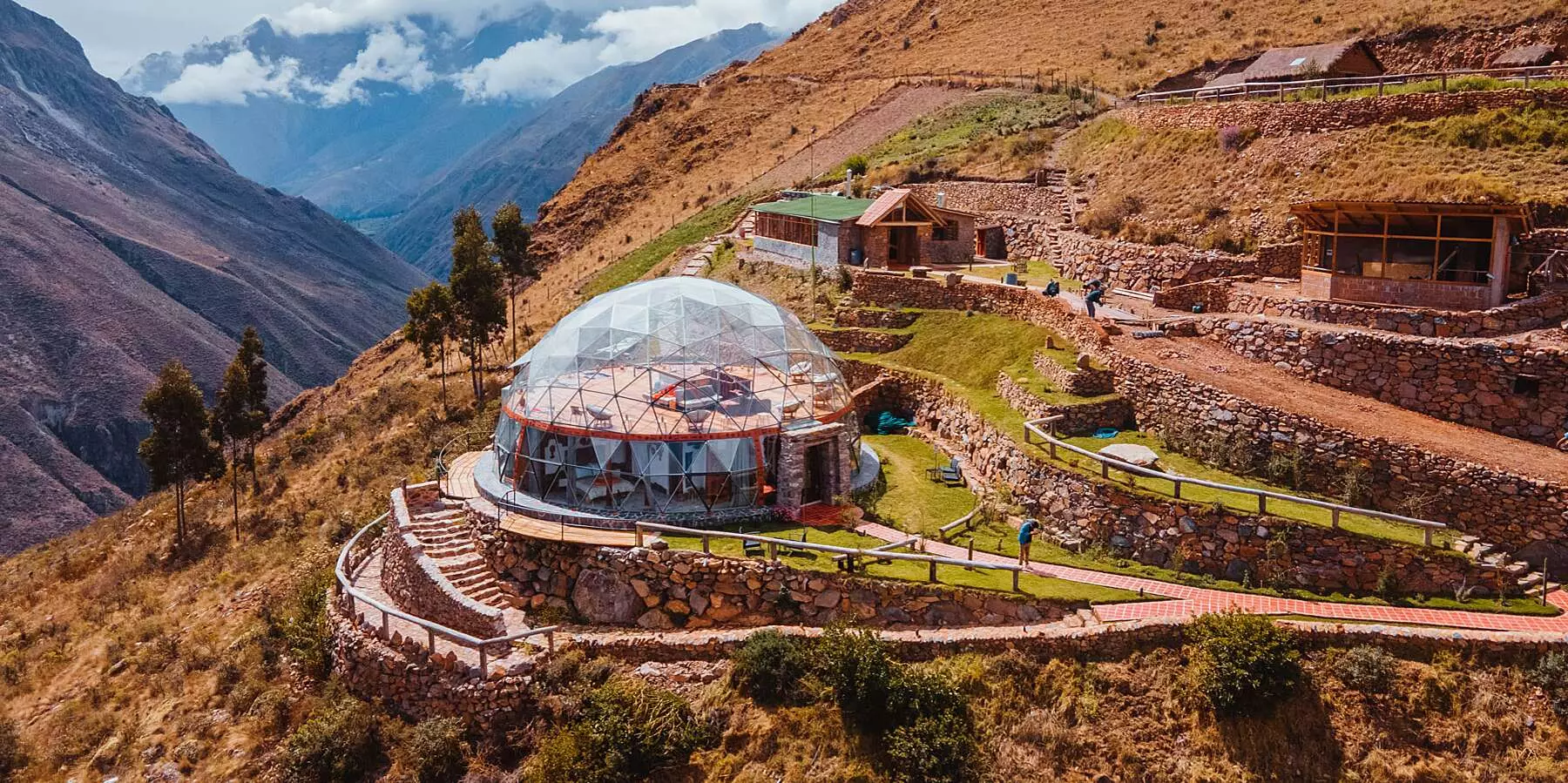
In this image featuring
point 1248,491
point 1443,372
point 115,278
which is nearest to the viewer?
point 1248,491

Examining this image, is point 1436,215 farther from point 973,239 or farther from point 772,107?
point 772,107

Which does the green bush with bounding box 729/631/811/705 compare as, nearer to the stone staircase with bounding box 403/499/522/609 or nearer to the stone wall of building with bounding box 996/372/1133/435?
the stone staircase with bounding box 403/499/522/609

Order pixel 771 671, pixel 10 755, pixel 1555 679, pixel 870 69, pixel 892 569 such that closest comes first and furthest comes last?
pixel 1555 679
pixel 771 671
pixel 892 569
pixel 10 755
pixel 870 69

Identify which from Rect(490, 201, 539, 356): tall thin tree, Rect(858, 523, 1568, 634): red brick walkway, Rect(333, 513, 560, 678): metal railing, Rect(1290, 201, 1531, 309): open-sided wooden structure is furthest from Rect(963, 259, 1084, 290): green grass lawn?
Rect(333, 513, 560, 678): metal railing

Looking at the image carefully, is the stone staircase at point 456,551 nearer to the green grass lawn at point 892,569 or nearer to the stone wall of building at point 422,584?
the stone wall of building at point 422,584

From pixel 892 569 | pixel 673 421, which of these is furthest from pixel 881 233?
pixel 892 569

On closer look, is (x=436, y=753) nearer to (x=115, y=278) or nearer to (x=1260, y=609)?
(x=1260, y=609)
